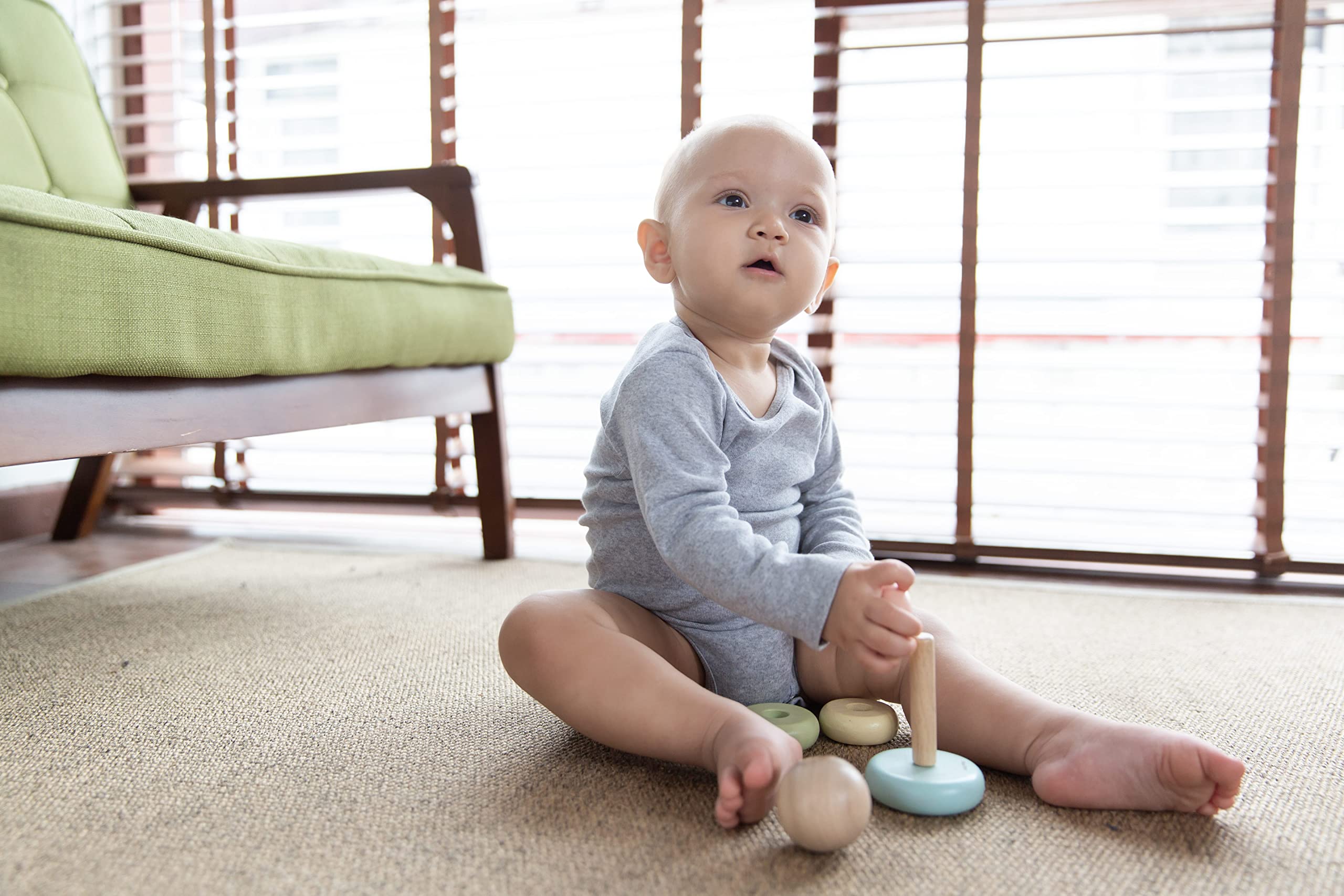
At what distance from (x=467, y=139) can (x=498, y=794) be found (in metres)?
1.55

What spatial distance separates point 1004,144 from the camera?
170 centimetres

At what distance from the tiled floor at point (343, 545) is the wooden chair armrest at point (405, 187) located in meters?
0.54

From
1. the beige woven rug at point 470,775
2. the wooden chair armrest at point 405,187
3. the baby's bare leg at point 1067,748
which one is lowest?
the beige woven rug at point 470,775

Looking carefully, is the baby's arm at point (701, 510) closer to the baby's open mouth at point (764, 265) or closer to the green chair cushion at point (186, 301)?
the baby's open mouth at point (764, 265)

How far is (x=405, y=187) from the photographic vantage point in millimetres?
1558

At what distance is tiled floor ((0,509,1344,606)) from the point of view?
1538 mm

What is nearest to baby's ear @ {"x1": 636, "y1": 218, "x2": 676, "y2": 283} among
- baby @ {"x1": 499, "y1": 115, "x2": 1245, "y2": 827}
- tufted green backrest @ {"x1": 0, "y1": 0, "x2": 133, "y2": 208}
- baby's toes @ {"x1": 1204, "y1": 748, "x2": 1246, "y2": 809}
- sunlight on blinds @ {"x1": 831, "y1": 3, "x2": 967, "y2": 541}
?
baby @ {"x1": 499, "y1": 115, "x2": 1245, "y2": 827}

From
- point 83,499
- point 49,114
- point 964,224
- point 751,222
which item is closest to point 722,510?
point 751,222

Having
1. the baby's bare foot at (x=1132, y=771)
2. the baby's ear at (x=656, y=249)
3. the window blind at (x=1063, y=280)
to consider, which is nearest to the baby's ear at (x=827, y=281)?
the baby's ear at (x=656, y=249)

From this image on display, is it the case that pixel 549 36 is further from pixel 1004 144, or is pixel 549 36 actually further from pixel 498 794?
pixel 498 794

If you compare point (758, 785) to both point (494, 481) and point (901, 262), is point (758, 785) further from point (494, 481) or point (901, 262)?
point (901, 262)

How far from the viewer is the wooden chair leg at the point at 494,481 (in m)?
1.65

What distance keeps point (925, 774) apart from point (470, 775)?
13.0 inches

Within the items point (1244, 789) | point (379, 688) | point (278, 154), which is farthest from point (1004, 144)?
point (278, 154)
